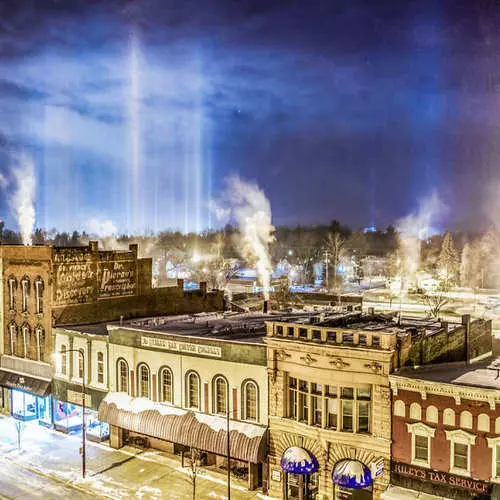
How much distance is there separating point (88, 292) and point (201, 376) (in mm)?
16788

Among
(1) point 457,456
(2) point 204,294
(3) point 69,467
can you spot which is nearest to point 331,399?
(1) point 457,456

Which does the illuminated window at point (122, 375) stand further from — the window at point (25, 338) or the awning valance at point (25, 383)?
the window at point (25, 338)

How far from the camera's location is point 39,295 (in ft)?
152

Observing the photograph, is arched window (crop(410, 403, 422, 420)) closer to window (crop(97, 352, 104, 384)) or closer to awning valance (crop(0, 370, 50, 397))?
window (crop(97, 352, 104, 384))

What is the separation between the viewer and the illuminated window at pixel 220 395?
3441 cm

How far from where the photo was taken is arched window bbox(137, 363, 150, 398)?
3828 centimetres

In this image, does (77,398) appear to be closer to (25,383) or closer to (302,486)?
(25,383)

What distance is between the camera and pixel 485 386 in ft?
86.8

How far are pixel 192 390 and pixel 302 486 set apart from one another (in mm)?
8959

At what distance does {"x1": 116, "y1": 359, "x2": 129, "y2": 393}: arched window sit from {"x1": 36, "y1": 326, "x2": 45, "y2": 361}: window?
9807 mm

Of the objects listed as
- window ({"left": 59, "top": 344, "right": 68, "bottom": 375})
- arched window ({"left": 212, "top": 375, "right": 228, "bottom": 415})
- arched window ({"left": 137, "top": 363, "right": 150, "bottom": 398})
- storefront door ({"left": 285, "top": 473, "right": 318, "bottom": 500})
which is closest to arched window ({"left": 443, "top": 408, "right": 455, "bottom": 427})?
storefront door ({"left": 285, "top": 473, "right": 318, "bottom": 500})

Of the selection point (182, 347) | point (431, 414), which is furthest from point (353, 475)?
point (182, 347)

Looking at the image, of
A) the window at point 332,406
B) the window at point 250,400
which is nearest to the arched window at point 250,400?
the window at point 250,400

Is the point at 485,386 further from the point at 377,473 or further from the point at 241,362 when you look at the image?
the point at 241,362
